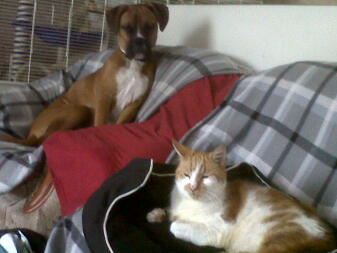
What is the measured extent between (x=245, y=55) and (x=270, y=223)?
3.40 feet

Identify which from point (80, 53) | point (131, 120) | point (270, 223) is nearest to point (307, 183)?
point (270, 223)

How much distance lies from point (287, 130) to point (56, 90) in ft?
4.46

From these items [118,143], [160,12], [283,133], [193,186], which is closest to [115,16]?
[160,12]

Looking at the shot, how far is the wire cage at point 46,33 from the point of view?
2246 mm

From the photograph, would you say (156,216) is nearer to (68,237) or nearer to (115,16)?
(68,237)

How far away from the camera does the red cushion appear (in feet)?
4.13

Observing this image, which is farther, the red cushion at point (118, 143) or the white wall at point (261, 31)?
the white wall at point (261, 31)

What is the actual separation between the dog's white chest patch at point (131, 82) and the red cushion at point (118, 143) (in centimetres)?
22

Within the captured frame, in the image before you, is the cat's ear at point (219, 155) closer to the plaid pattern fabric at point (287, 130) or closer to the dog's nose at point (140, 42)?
the plaid pattern fabric at point (287, 130)

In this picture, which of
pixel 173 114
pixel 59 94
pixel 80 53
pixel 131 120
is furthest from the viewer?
pixel 80 53

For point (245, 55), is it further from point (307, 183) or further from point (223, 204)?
point (223, 204)

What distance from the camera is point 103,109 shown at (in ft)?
6.17

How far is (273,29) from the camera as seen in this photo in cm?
172

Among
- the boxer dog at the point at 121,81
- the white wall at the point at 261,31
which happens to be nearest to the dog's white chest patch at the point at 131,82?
the boxer dog at the point at 121,81
